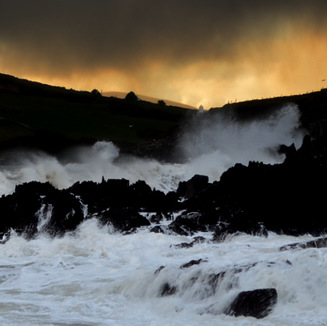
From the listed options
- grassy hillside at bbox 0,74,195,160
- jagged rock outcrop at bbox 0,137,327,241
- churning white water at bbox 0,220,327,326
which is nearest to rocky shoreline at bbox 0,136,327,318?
jagged rock outcrop at bbox 0,137,327,241

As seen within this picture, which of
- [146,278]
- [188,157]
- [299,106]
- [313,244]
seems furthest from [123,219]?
[299,106]

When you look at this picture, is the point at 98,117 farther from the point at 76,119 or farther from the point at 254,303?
the point at 254,303

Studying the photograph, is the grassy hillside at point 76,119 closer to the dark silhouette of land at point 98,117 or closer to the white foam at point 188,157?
the dark silhouette of land at point 98,117

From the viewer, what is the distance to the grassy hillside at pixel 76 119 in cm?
6625

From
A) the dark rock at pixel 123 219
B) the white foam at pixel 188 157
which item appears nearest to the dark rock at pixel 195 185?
the dark rock at pixel 123 219

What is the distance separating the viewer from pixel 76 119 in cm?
8219

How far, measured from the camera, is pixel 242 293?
54.3 feet

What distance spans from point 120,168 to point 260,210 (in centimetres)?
2950

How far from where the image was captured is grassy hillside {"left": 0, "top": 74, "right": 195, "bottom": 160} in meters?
66.2

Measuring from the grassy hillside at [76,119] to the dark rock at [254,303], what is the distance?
1862 inches

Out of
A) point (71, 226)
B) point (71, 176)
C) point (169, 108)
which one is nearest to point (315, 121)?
point (71, 176)

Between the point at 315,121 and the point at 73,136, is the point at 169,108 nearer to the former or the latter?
the point at 73,136

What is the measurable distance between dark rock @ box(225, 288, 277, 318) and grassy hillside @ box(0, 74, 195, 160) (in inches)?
1862

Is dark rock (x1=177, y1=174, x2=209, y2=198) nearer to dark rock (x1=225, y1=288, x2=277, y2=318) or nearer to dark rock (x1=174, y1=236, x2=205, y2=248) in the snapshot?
dark rock (x1=174, y1=236, x2=205, y2=248)
